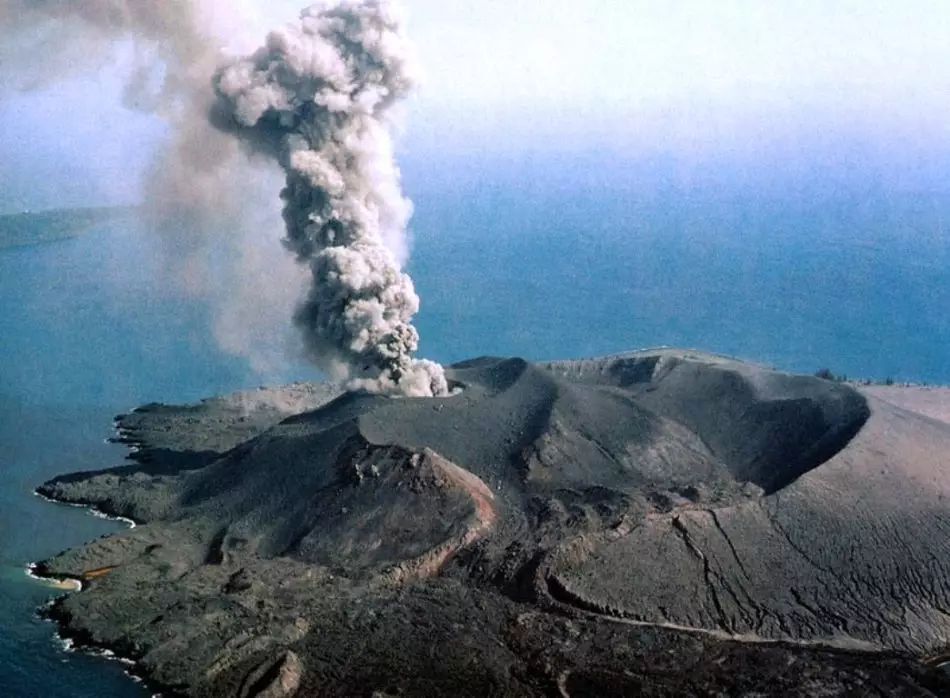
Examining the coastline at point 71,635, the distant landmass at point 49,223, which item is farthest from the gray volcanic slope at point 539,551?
the distant landmass at point 49,223

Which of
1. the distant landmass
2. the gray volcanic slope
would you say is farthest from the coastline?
the distant landmass

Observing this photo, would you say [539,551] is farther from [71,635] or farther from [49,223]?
[49,223]

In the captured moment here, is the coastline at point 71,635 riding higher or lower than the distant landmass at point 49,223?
lower

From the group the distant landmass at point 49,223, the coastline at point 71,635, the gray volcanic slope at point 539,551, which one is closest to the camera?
the gray volcanic slope at point 539,551

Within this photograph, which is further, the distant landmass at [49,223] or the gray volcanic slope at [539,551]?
the distant landmass at [49,223]

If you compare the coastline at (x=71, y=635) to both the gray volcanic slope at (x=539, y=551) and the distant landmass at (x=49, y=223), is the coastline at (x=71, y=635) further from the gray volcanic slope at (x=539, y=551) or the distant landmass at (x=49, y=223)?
the distant landmass at (x=49, y=223)

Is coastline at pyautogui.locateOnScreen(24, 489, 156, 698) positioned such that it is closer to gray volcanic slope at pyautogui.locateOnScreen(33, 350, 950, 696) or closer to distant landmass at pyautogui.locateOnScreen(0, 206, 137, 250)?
gray volcanic slope at pyautogui.locateOnScreen(33, 350, 950, 696)
